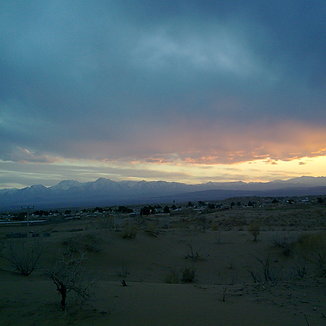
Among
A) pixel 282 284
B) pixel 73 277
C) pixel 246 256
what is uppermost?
pixel 73 277

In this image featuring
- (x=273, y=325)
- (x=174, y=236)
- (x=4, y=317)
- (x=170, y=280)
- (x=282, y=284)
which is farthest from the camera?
(x=174, y=236)

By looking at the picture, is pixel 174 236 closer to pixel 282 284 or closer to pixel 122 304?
pixel 282 284

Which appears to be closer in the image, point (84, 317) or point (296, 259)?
point (84, 317)

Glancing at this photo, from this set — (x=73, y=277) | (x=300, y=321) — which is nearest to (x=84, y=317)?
(x=73, y=277)

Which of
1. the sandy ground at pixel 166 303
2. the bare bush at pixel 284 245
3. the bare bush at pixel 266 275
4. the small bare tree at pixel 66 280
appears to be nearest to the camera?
the sandy ground at pixel 166 303

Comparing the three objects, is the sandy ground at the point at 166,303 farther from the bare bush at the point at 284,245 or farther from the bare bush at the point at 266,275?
the bare bush at the point at 284,245

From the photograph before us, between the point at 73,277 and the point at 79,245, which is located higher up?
the point at 73,277

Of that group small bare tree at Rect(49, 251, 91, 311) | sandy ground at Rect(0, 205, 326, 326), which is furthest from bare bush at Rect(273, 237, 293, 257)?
small bare tree at Rect(49, 251, 91, 311)

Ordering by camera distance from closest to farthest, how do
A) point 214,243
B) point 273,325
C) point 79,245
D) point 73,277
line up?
point 273,325 < point 73,277 < point 79,245 < point 214,243

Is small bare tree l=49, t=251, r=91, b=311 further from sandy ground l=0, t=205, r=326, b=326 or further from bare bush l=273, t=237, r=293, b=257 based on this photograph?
bare bush l=273, t=237, r=293, b=257

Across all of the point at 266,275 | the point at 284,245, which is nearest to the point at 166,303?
the point at 266,275

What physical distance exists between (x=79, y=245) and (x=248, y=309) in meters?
15.3

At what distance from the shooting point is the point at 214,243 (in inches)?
991

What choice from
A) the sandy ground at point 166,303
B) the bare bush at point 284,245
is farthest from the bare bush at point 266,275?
the bare bush at point 284,245
